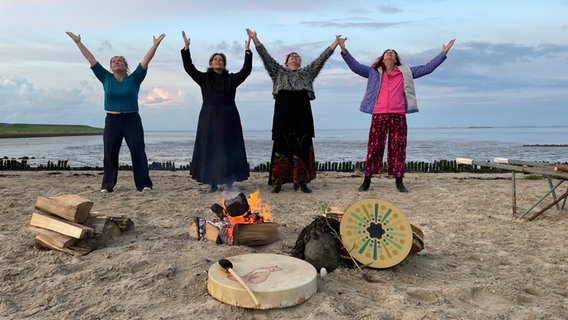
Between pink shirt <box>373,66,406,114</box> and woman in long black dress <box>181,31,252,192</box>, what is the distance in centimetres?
218

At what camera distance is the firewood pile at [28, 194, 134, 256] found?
12.8 ft

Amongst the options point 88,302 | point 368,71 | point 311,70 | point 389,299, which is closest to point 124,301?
A: point 88,302

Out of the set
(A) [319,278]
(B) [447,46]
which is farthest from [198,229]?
(B) [447,46]

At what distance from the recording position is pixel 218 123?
696cm

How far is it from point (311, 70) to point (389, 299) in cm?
471

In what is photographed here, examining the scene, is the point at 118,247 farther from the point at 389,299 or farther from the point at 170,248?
the point at 389,299

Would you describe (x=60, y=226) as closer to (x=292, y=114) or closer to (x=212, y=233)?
(x=212, y=233)

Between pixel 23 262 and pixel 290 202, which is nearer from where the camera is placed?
pixel 23 262

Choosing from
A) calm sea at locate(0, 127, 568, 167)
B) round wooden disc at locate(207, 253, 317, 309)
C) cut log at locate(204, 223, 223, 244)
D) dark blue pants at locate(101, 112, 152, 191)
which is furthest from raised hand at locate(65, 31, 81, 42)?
calm sea at locate(0, 127, 568, 167)

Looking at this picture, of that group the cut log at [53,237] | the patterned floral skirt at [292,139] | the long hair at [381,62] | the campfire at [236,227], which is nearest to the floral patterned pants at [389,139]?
the long hair at [381,62]

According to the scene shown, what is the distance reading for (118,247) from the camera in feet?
13.3

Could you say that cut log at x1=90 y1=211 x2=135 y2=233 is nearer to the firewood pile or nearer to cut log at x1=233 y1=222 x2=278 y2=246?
the firewood pile

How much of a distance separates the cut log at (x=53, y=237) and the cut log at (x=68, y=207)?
0.63 feet

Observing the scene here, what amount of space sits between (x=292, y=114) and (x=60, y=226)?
395cm
